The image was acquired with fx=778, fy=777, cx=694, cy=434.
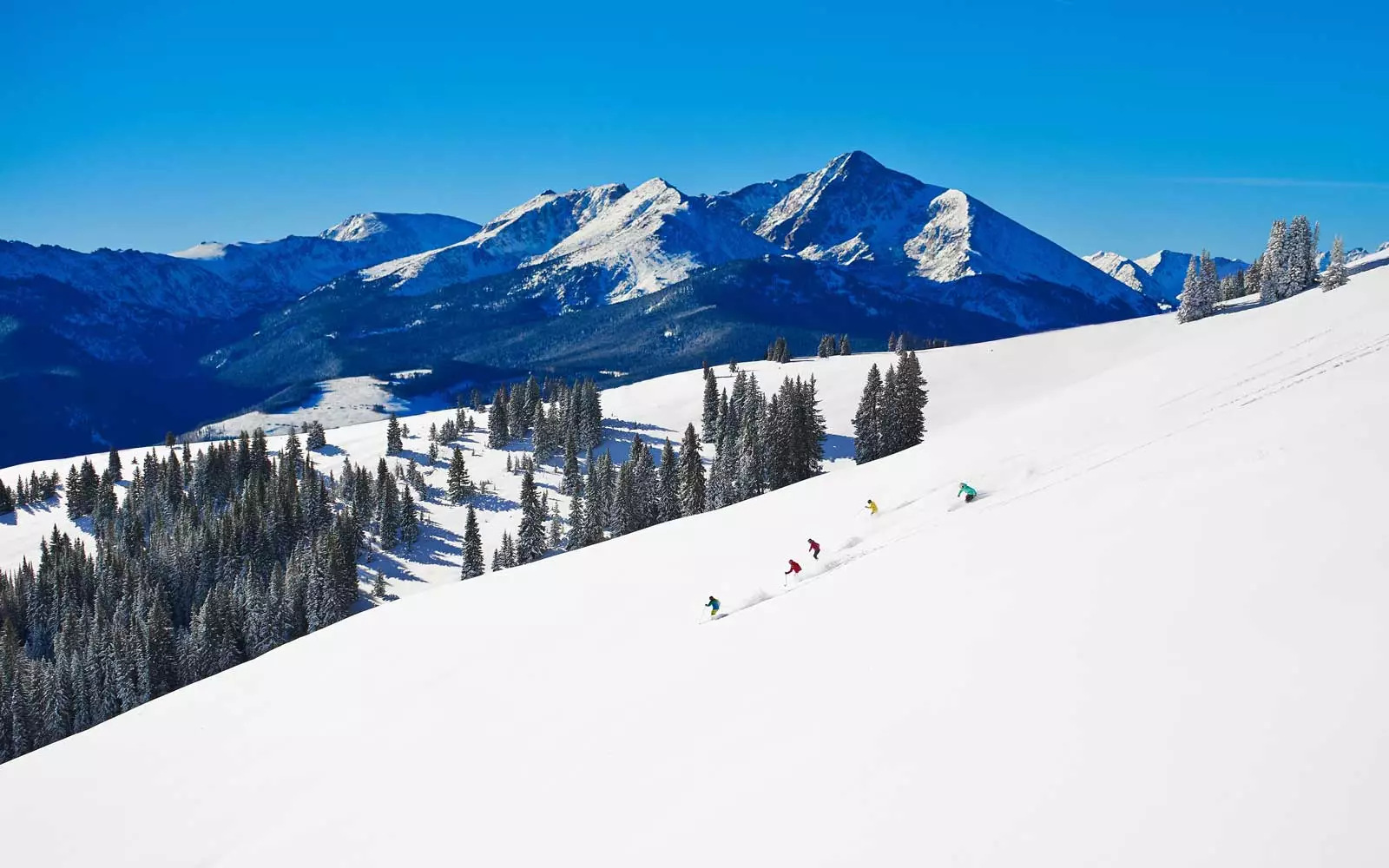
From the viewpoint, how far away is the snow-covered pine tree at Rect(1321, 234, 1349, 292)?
10300 cm

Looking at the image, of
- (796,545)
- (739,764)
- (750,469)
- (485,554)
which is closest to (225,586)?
(485,554)

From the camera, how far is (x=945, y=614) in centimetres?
1655

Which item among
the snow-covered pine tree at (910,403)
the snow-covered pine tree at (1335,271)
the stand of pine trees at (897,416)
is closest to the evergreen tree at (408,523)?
the stand of pine trees at (897,416)

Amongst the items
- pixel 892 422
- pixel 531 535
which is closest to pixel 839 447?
pixel 892 422

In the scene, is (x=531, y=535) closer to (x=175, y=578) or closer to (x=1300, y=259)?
(x=175, y=578)

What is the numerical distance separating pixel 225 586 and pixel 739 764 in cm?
9245

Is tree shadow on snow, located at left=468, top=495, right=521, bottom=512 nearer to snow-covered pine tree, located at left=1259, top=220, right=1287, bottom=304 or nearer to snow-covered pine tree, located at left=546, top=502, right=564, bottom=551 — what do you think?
snow-covered pine tree, located at left=546, top=502, right=564, bottom=551

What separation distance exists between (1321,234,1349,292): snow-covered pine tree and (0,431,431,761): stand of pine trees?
12704cm

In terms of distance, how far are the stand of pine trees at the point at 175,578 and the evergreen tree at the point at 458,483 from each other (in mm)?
9559

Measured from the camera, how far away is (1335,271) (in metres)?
106

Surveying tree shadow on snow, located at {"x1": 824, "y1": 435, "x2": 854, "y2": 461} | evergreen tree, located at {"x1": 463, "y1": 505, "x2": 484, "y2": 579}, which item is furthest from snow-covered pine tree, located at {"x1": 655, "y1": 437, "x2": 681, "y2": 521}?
tree shadow on snow, located at {"x1": 824, "y1": 435, "x2": 854, "y2": 461}

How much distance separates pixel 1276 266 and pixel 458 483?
445 ft

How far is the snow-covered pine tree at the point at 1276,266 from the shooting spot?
125m

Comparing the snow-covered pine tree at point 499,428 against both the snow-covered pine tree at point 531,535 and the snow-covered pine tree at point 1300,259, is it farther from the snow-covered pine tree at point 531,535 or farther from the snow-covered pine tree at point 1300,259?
the snow-covered pine tree at point 1300,259
